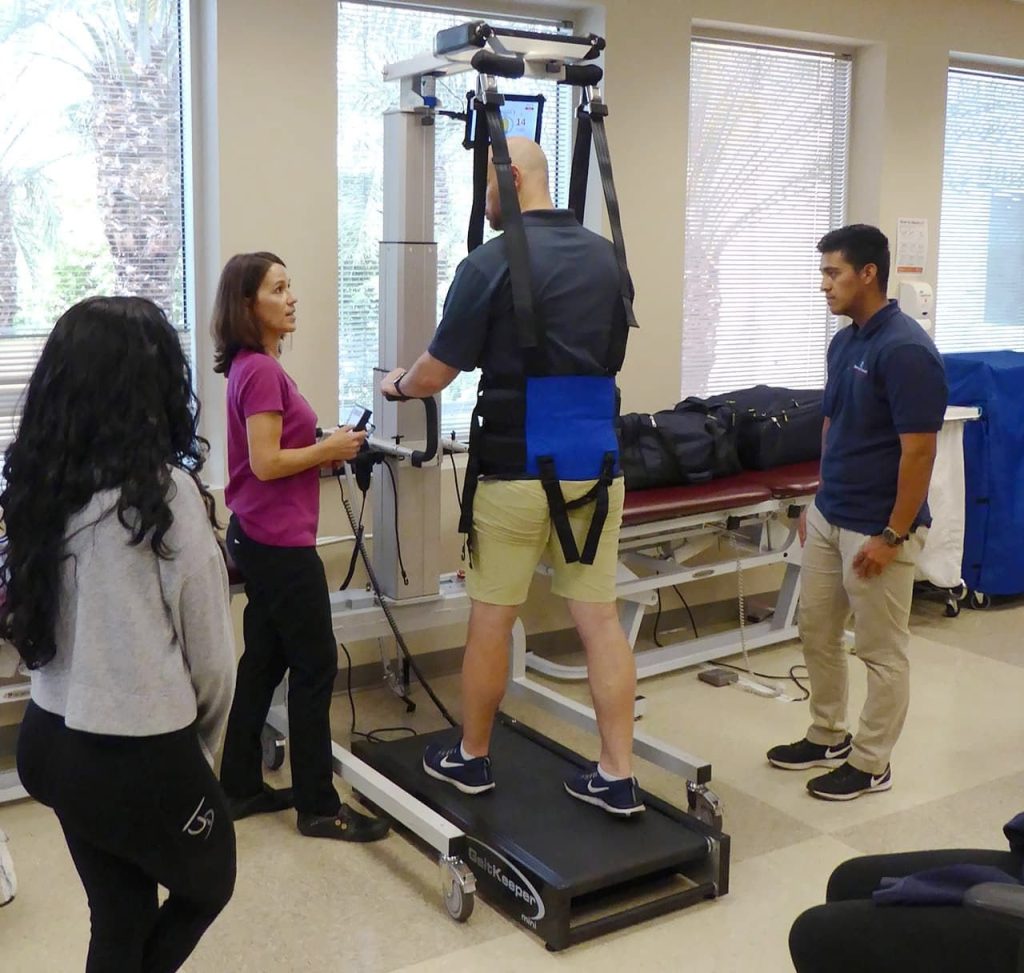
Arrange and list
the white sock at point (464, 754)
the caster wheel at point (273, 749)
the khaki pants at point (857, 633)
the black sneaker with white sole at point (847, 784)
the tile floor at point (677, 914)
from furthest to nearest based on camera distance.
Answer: the caster wheel at point (273, 749) < the black sneaker with white sole at point (847, 784) < the khaki pants at point (857, 633) < the white sock at point (464, 754) < the tile floor at point (677, 914)

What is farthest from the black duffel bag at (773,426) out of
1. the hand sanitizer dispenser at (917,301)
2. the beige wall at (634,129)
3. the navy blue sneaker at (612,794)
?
the navy blue sneaker at (612,794)

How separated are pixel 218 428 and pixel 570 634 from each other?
1.58 m

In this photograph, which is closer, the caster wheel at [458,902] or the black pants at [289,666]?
the caster wheel at [458,902]

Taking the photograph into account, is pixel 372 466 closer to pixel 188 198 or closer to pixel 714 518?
pixel 188 198

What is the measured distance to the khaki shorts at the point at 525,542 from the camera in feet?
9.57

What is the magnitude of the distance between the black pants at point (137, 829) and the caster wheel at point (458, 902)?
94 centimetres

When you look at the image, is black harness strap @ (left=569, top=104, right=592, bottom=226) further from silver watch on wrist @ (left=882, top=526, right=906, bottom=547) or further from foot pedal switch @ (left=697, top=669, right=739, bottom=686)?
foot pedal switch @ (left=697, top=669, right=739, bottom=686)

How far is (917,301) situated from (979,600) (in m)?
1.29

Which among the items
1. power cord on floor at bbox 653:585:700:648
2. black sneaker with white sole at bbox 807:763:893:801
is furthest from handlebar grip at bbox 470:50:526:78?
power cord on floor at bbox 653:585:700:648

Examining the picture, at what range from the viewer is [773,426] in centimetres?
467

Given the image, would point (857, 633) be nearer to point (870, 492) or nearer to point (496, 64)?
point (870, 492)

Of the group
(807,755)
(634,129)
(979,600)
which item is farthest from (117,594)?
(979,600)

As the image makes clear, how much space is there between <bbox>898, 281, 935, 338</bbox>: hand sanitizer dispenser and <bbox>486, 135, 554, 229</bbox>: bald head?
2.95 metres

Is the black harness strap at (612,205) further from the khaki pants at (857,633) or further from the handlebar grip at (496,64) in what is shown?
the khaki pants at (857,633)
